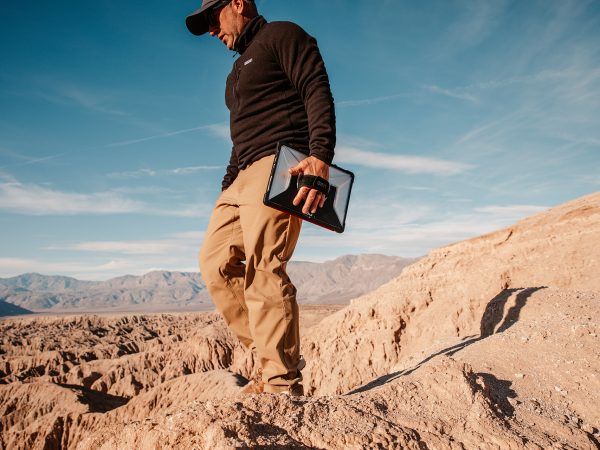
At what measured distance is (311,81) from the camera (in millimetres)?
2207

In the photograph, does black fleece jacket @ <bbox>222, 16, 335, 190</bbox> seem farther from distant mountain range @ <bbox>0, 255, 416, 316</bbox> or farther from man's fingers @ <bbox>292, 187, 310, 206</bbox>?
distant mountain range @ <bbox>0, 255, 416, 316</bbox>

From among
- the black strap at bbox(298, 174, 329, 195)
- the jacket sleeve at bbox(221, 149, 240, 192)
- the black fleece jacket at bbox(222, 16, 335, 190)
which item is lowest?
the black strap at bbox(298, 174, 329, 195)

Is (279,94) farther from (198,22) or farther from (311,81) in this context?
(198,22)

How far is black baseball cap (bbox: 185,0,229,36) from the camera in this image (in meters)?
2.37

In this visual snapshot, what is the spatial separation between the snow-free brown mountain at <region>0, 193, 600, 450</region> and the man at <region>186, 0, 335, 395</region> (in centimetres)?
39

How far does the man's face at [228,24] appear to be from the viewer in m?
2.40

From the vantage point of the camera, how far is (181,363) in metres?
22.0

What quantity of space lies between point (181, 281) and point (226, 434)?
182 meters

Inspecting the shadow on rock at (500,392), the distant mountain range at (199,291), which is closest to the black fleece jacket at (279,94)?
the shadow on rock at (500,392)

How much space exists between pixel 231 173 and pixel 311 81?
2.60ft

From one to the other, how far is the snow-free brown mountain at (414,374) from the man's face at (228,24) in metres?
1.94

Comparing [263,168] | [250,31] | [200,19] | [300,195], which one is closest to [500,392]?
[300,195]

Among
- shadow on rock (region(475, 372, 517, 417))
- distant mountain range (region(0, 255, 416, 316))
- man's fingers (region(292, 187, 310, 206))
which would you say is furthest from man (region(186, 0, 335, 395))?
distant mountain range (region(0, 255, 416, 316))

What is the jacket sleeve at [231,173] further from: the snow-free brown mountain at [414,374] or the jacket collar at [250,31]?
the snow-free brown mountain at [414,374]
